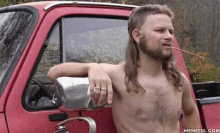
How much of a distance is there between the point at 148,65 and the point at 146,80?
0.31 feet

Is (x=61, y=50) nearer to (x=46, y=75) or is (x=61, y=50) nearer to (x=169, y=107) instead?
(x=46, y=75)

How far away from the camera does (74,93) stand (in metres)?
1.77

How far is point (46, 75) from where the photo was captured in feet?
7.40

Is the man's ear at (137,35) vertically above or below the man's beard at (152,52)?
above

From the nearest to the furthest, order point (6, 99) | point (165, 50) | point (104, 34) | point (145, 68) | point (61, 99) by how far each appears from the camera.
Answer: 1. point (61, 99)
2. point (6, 99)
3. point (165, 50)
4. point (145, 68)
5. point (104, 34)

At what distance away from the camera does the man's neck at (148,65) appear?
227 cm

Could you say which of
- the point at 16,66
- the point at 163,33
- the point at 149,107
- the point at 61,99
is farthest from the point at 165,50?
the point at 16,66

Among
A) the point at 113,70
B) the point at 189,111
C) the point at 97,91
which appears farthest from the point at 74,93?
the point at 189,111

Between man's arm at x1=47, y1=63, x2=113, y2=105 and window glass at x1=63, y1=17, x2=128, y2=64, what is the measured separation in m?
0.28

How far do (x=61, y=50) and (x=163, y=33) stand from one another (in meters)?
0.64

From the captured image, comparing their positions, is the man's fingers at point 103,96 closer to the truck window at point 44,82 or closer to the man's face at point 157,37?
the truck window at point 44,82

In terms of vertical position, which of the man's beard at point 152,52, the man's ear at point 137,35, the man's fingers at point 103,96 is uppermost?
the man's ear at point 137,35

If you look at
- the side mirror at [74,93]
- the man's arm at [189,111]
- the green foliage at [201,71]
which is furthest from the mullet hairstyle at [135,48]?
the green foliage at [201,71]

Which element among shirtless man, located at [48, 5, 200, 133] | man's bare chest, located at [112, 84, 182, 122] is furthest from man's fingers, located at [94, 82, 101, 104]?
man's bare chest, located at [112, 84, 182, 122]
